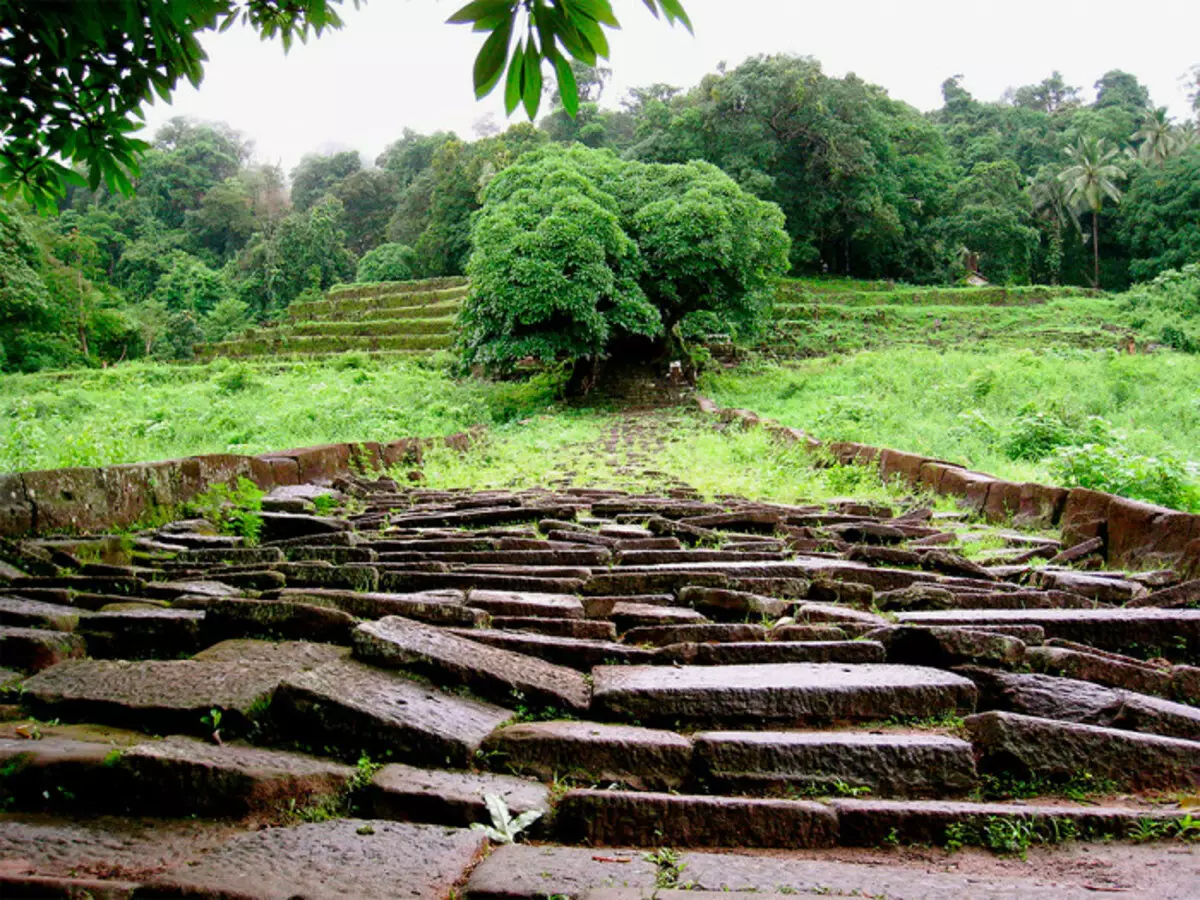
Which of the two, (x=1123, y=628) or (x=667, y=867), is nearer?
(x=667, y=867)

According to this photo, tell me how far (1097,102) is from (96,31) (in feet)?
257

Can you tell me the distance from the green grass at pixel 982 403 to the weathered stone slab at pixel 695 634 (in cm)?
423

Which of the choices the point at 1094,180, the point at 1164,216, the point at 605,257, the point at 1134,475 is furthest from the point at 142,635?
the point at 1094,180

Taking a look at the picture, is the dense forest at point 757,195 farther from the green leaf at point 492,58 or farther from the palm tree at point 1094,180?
the green leaf at point 492,58

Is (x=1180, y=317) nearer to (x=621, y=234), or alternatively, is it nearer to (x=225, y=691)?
(x=621, y=234)

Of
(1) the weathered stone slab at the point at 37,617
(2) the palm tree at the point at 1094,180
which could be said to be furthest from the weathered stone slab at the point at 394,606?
(2) the palm tree at the point at 1094,180

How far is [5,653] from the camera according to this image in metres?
2.17

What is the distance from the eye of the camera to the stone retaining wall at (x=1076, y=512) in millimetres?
3645

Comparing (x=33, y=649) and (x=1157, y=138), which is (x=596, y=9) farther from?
(x=1157, y=138)

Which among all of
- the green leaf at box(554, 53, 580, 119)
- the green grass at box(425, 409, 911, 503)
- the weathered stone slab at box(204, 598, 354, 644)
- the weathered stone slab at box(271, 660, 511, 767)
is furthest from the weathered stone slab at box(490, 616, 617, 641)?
the green grass at box(425, 409, 911, 503)

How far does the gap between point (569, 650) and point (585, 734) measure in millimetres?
570

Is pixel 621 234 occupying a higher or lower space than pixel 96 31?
higher

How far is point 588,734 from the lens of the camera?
1.86 meters

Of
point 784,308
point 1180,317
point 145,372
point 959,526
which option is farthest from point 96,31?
point 1180,317
